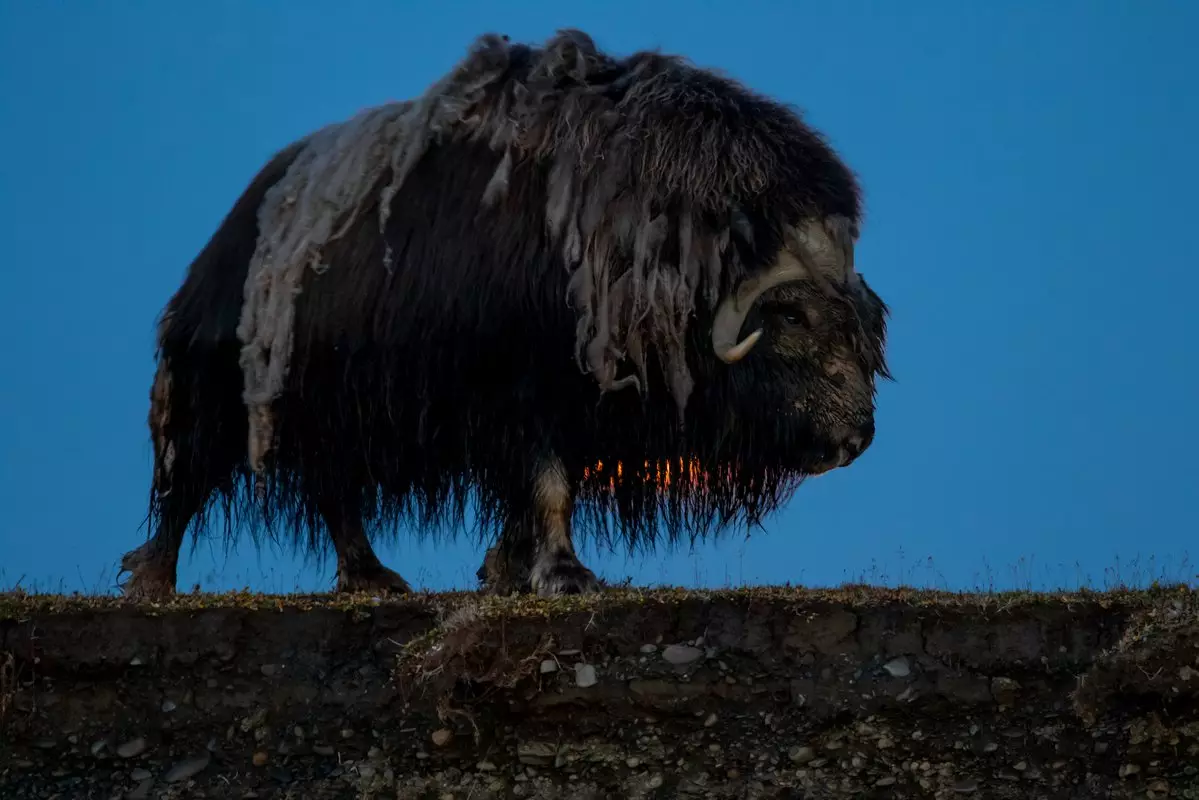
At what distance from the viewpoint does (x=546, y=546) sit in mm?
6172

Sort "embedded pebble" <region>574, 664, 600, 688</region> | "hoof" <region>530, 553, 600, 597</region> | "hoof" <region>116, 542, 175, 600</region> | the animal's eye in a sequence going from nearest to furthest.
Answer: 1. "embedded pebble" <region>574, 664, 600, 688</region>
2. "hoof" <region>530, 553, 600, 597</region>
3. the animal's eye
4. "hoof" <region>116, 542, 175, 600</region>

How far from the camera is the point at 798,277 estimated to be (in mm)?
6414

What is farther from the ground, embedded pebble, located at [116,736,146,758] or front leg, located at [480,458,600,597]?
front leg, located at [480,458,600,597]

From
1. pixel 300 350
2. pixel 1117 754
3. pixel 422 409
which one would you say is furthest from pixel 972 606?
pixel 300 350

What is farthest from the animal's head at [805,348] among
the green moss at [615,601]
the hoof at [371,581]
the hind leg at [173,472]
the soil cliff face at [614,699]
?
the hind leg at [173,472]

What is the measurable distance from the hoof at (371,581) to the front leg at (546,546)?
2.79 feet

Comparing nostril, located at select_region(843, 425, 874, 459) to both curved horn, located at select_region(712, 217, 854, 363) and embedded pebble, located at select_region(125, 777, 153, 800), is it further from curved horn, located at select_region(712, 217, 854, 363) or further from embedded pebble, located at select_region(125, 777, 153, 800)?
embedded pebble, located at select_region(125, 777, 153, 800)

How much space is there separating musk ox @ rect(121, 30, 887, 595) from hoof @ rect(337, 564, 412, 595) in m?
0.44

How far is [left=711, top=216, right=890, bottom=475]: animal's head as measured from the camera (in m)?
6.33

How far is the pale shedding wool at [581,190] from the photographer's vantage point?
6.17 m

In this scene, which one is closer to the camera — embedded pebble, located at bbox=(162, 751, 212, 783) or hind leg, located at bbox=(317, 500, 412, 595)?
embedded pebble, located at bbox=(162, 751, 212, 783)

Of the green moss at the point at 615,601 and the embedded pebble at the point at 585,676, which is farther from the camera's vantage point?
the green moss at the point at 615,601

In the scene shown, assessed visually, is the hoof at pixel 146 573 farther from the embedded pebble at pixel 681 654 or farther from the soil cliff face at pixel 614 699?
the embedded pebble at pixel 681 654

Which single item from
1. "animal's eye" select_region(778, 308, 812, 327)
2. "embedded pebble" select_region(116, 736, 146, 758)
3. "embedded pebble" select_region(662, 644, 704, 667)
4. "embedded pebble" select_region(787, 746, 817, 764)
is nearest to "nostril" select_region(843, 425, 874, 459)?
"animal's eye" select_region(778, 308, 812, 327)
